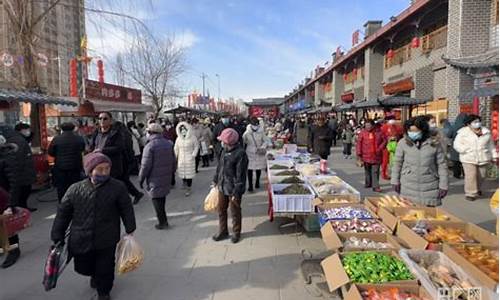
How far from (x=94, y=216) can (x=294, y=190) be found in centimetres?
314

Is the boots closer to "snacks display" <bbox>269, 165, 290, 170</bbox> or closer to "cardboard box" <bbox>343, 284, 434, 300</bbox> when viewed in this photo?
"cardboard box" <bbox>343, 284, 434, 300</bbox>

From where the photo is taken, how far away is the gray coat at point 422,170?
479cm

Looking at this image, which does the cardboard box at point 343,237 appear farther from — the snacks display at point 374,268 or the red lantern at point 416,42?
the red lantern at point 416,42

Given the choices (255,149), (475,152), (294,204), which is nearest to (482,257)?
(294,204)

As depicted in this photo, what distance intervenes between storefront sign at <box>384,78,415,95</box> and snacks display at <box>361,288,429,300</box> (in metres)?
14.7

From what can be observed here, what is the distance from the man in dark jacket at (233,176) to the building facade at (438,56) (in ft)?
21.8

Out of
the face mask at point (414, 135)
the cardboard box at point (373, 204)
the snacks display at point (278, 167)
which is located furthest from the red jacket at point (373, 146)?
the face mask at point (414, 135)

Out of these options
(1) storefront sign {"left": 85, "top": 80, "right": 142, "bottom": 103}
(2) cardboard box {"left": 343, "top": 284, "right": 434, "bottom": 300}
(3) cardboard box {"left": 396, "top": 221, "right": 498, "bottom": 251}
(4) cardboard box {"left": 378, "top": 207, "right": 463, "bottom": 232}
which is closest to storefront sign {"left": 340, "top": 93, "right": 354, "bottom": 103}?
(1) storefront sign {"left": 85, "top": 80, "right": 142, "bottom": 103}

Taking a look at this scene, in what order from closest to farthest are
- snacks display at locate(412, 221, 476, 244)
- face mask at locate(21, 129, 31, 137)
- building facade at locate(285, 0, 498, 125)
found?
snacks display at locate(412, 221, 476, 244) < face mask at locate(21, 129, 31, 137) < building facade at locate(285, 0, 498, 125)

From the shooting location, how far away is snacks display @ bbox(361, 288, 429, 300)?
296cm

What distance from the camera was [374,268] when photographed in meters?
3.31

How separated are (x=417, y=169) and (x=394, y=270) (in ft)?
6.39

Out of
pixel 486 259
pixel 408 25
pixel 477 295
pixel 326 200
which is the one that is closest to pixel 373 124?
pixel 326 200

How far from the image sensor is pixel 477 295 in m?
2.79
